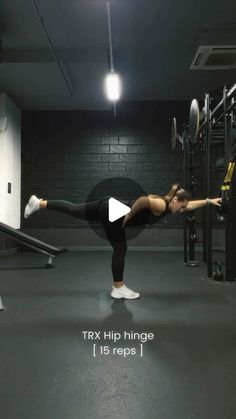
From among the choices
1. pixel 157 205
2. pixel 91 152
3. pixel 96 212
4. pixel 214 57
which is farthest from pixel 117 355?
pixel 91 152

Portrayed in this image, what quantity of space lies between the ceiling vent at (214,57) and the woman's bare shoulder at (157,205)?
7.72 feet

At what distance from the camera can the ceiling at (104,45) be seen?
363 centimetres

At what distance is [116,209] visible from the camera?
2695 millimetres

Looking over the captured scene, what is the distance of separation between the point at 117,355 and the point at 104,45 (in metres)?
3.75

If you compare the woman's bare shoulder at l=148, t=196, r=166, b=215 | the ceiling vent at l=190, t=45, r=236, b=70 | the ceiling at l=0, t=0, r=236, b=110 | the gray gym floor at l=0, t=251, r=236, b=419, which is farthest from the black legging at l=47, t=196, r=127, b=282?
the ceiling vent at l=190, t=45, r=236, b=70

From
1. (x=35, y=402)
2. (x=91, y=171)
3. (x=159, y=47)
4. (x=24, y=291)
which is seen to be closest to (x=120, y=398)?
(x=35, y=402)

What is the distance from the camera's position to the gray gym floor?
1.28 m

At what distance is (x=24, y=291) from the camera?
10.5 feet

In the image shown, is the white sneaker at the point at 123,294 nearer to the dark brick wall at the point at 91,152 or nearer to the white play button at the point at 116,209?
the white play button at the point at 116,209

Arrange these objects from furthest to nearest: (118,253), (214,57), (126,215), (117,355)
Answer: (214,57) < (118,253) < (126,215) < (117,355)

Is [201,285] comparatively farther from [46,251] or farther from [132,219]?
[46,251]

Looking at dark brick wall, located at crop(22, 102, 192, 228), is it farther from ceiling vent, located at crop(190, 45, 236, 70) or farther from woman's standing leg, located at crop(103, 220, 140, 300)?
woman's standing leg, located at crop(103, 220, 140, 300)

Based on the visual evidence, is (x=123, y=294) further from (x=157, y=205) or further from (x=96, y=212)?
(x=157, y=205)

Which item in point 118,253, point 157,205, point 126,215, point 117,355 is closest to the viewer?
point 117,355
